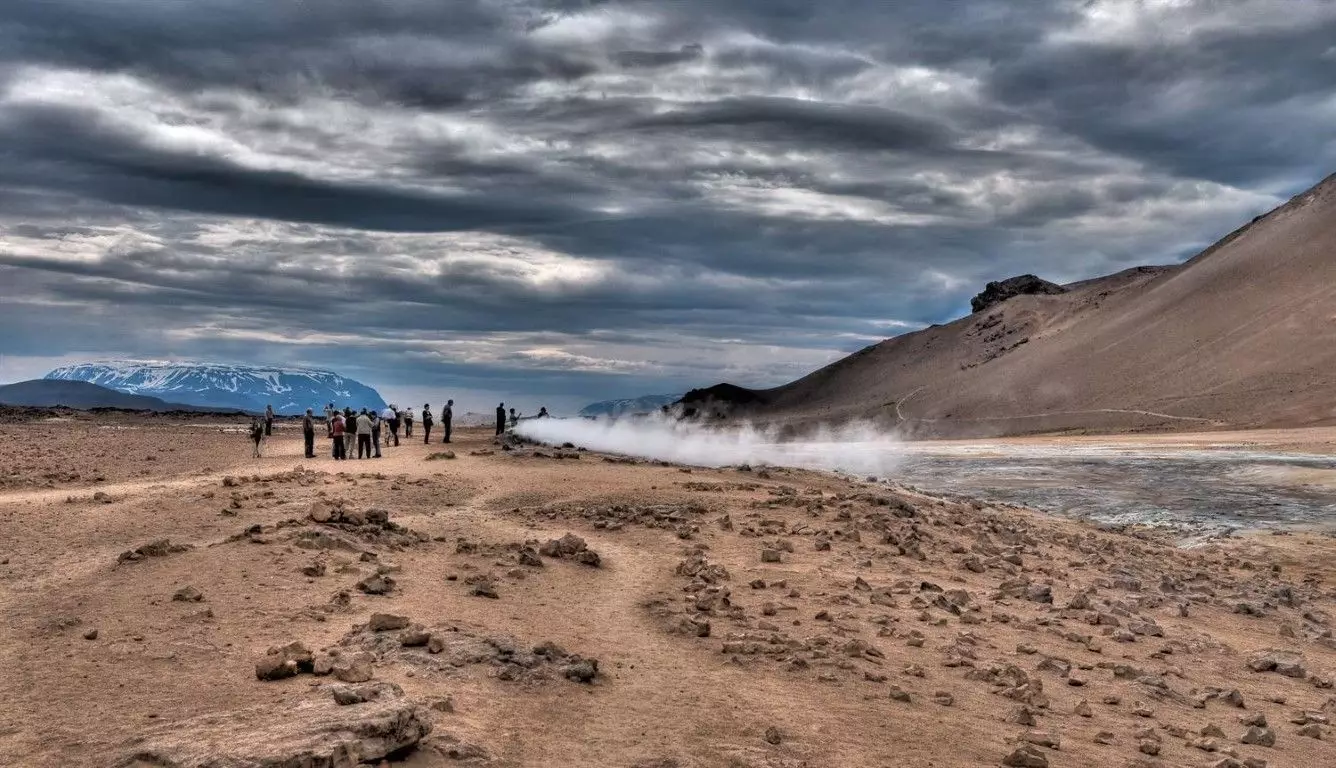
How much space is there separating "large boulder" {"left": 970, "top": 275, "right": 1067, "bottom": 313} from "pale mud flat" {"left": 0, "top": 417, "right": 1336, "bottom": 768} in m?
142

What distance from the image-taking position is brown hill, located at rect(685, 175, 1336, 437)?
7988cm

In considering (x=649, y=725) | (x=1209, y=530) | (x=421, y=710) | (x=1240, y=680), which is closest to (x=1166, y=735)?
(x=1240, y=680)

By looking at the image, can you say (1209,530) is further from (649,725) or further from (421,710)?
(421,710)

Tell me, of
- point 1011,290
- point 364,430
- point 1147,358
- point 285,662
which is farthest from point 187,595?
point 1011,290

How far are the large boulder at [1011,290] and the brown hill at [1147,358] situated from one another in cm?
829

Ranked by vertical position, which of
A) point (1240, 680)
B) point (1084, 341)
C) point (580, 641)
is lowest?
point (1240, 680)

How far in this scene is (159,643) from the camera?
30.6ft

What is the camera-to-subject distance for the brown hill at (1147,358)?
79.9 meters

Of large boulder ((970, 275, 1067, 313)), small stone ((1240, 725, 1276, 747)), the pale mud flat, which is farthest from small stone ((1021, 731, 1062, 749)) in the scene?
large boulder ((970, 275, 1067, 313))

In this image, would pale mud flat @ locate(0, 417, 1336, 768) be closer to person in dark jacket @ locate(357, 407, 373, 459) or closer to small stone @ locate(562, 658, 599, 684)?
small stone @ locate(562, 658, 599, 684)

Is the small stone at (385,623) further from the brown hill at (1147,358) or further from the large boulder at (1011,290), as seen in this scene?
the large boulder at (1011,290)

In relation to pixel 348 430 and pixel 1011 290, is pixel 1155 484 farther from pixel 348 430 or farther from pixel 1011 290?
pixel 1011 290

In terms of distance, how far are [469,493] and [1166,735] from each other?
1442 centimetres

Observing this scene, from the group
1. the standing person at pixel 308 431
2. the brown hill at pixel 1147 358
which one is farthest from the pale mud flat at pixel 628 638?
the brown hill at pixel 1147 358
